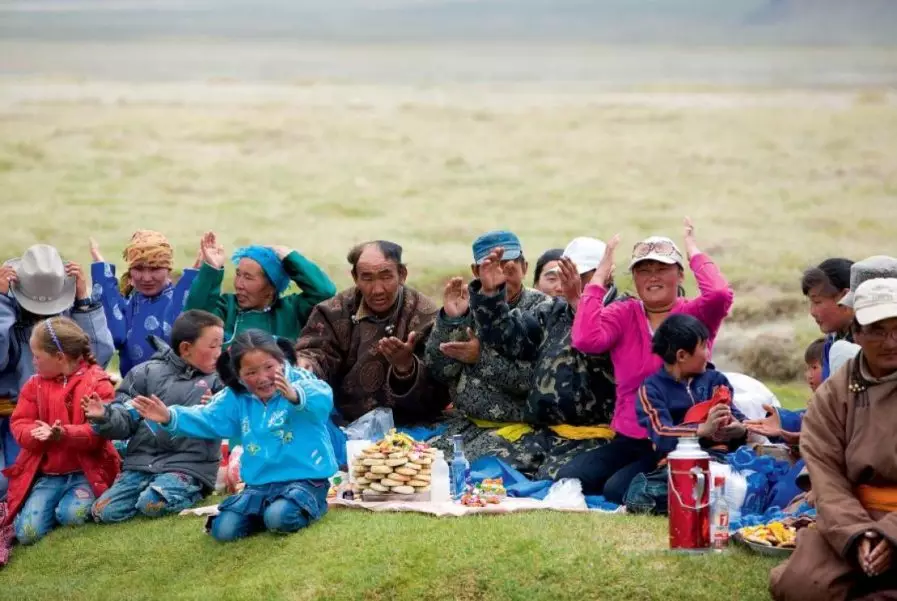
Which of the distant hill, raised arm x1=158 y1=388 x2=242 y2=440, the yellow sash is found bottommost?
the yellow sash

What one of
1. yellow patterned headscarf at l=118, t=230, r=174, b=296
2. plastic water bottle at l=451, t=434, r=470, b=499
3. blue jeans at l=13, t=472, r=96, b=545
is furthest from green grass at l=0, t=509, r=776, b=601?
yellow patterned headscarf at l=118, t=230, r=174, b=296

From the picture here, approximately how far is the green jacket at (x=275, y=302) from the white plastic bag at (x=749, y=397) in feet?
8.09

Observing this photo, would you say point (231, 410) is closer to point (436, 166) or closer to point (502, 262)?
point (502, 262)

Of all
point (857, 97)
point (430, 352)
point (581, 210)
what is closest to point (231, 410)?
point (430, 352)

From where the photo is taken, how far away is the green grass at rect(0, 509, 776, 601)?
5.49 m

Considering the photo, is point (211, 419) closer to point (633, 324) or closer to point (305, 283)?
point (305, 283)

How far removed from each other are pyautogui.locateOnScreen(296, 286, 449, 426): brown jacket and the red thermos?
2369mm

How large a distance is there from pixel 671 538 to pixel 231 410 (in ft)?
7.29

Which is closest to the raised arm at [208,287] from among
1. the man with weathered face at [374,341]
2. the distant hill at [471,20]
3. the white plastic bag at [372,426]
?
the man with weathered face at [374,341]

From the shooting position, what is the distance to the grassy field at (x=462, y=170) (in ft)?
33.5

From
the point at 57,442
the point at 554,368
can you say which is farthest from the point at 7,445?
the point at 554,368

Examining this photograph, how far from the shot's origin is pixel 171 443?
7.38 m

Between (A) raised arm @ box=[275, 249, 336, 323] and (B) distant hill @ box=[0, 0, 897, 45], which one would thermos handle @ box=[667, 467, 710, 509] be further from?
(B) distant hill @ box=[0, 0, 897, 45]

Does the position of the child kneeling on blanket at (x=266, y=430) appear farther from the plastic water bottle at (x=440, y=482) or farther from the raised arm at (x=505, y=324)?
the raised arm at (x=505, y=324)
